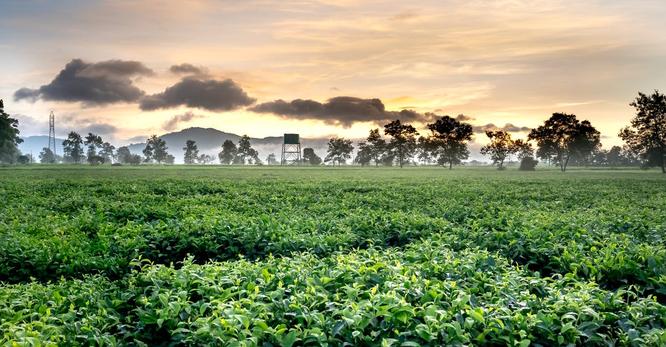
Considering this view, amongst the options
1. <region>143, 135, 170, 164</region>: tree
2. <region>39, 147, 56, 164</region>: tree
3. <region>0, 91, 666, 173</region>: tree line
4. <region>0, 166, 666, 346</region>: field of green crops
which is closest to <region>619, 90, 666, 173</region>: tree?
<region>0, 91, 666, 173</region>: tree line

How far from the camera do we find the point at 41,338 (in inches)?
173

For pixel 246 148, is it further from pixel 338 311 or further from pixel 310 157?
pixel 338 311

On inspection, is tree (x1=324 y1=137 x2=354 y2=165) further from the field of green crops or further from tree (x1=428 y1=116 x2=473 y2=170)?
the field of green crops

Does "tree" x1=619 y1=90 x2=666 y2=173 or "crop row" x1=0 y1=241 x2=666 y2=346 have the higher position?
"tree" x1=619 y1=90 x2=666 y2=173

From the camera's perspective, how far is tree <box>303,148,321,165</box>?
19400 centimetres

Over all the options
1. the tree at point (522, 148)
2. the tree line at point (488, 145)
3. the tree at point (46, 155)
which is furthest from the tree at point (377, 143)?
the tree at point (46, 155)

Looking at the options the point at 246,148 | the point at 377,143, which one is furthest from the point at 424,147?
the point at 246,148

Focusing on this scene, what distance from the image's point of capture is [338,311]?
447 centimetres

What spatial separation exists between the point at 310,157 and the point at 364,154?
29.6 metres

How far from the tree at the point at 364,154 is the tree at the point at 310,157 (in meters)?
Answer: 22.2

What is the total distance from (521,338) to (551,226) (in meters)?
7.69

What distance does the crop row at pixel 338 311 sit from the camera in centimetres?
427

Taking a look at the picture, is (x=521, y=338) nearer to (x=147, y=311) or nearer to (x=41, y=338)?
(x=147, y=311)

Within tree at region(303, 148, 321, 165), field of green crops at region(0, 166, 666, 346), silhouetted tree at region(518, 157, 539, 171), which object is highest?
tree at region(303, 148, 321, 165)
